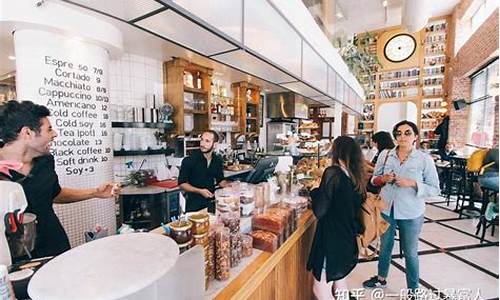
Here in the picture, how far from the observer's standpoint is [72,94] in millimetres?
2479

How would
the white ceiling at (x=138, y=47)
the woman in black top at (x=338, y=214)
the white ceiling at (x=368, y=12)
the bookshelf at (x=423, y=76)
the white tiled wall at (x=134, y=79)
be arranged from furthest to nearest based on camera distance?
the bookshelf at (x=423, y=76)
the white ceiling at (x=368, y=12)
the white tiled wall at (x=134, y=79)
the white ceiling at (x=138, y=47)
the woman in black top at (x=338, y=214)

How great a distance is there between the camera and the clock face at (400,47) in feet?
35.2

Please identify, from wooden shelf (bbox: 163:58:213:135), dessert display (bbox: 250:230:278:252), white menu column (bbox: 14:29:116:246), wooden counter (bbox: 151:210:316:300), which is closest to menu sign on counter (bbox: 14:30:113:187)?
white menu column (bbox: 14:29:116:246)

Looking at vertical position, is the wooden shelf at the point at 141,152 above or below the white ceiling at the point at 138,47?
below

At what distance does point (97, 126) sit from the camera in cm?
270

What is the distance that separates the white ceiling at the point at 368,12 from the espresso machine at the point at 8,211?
253 inches

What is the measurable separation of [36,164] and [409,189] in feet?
9.16

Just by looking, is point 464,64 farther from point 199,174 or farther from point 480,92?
point 199,174

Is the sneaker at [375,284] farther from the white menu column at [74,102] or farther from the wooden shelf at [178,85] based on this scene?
the wooden shelf at [178,85]

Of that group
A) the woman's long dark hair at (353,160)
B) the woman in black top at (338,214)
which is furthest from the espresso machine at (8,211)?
the woman's long dark hair at (353,160)

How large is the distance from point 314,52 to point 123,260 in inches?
132

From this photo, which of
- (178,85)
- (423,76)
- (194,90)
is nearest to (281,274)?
(178,85)

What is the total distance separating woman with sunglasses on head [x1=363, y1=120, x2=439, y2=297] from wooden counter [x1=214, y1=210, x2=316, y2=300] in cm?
76

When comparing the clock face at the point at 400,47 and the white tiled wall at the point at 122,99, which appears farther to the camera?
the clock face at the point at 400,47
